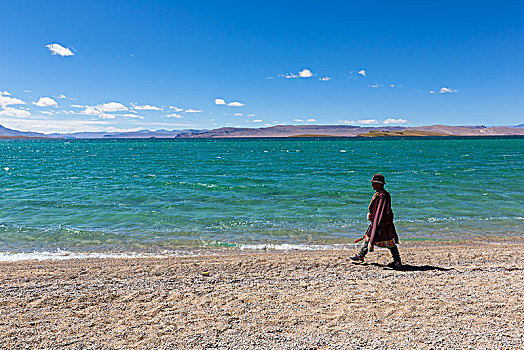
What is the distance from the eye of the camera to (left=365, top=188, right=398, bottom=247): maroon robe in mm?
7477

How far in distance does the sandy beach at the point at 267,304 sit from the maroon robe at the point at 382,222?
0.72 m

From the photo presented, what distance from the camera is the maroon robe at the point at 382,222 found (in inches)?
294

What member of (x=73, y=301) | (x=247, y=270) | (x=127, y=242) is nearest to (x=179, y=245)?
(x=127, y=242)

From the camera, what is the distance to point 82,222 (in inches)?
530

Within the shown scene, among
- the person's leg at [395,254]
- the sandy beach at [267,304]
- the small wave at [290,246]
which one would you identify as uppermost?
the person's leg at [395,254]

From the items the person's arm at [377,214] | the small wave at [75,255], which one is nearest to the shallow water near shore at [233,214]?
the small wave at [75,255]

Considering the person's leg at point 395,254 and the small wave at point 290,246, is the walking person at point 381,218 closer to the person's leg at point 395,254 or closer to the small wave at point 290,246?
the person's leg at point 395,254

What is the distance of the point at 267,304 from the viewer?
5785 millimetres

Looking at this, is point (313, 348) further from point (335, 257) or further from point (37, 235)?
point (37, 235)

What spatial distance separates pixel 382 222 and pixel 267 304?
3423 millimetres

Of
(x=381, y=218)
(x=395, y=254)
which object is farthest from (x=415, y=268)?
(x=381, y=218)

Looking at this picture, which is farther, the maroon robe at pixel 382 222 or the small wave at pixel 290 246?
the small wave at pixel 290 246

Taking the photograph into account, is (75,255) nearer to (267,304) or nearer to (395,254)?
(267,304)

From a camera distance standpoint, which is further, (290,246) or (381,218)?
(290,246)
